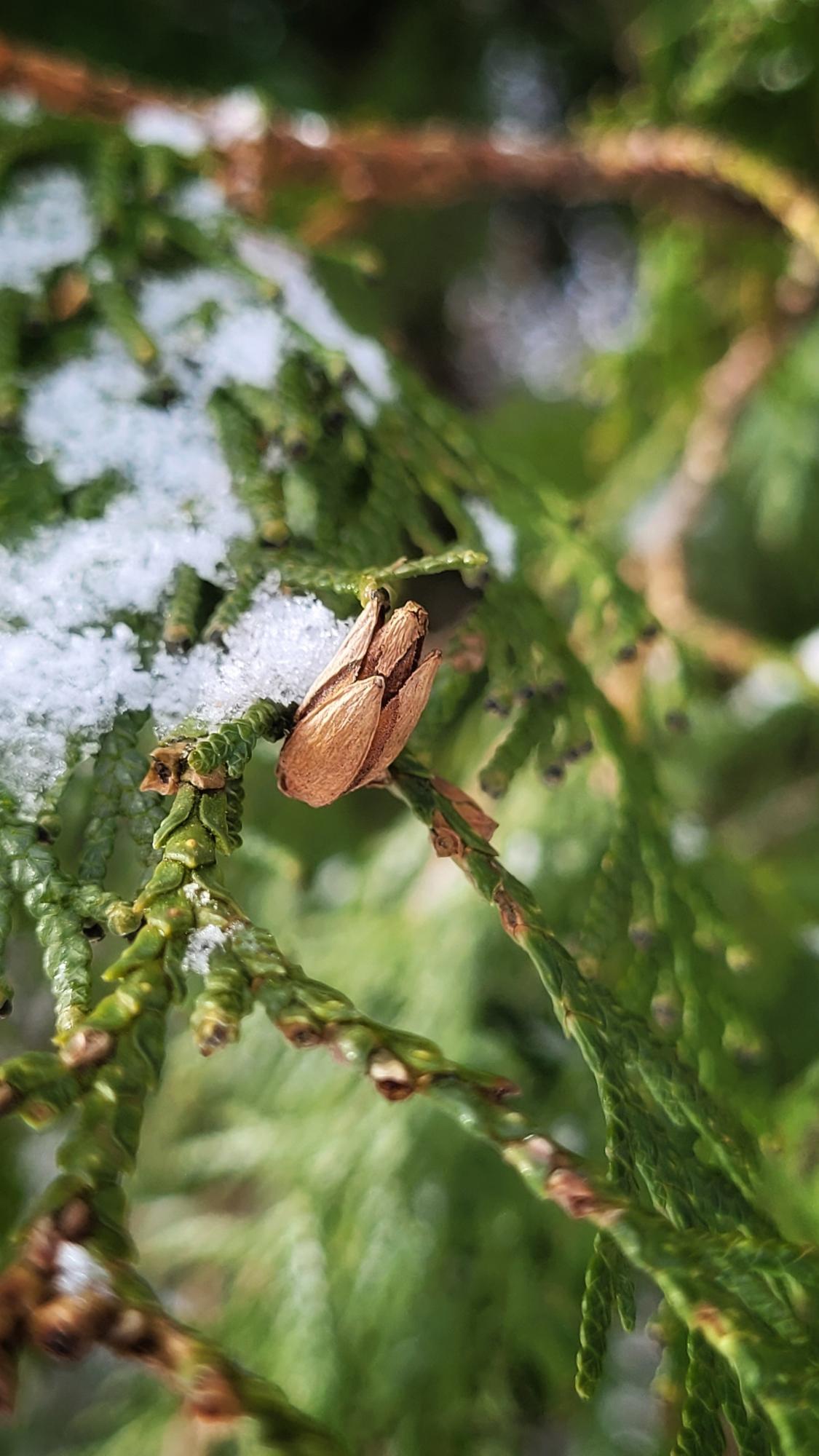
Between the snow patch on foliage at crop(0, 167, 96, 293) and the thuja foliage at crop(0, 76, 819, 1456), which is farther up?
the snow patch on foliage at crop(0, 167, 96, 293)

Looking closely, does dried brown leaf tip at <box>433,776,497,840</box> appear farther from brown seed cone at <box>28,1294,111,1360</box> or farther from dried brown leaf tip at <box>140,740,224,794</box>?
brown seed cone at <box>28,1294,111,1360</box>

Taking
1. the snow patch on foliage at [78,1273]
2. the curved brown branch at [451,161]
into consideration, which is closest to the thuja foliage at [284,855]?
the snow patch on foliage at [78,1273]

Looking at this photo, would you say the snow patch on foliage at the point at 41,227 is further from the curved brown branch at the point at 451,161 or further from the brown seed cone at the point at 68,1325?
the brown seed cone at the point at 68,1325

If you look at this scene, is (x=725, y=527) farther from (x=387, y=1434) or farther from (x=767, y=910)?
(x=387, y=1434)

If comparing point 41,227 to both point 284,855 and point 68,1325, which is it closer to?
point 284,855

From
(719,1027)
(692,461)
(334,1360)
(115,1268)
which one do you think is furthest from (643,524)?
(115,1268)

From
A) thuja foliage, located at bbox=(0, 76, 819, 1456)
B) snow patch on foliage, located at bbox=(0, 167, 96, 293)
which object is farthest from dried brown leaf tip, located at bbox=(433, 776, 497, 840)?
snow patch on foliage, located at bbox=(0, 167, 96, 293)
